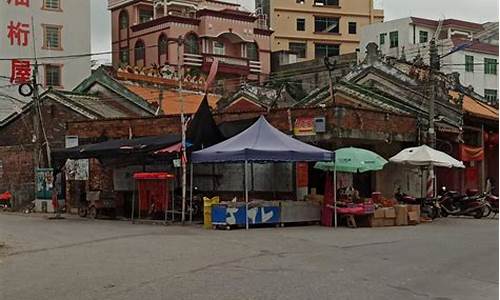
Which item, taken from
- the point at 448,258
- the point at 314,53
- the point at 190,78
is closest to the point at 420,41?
the point at 314,53

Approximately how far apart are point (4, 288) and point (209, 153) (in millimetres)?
10553

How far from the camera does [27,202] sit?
3216cm

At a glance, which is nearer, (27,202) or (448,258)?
(448,258)

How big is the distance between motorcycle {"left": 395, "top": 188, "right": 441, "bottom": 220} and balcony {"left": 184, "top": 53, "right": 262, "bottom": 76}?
29773mm

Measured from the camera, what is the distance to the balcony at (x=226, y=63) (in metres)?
52.8

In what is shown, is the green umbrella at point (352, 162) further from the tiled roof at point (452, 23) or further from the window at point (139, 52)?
the tiled roof at point (452, 23)

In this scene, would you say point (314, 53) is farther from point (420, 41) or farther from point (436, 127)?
point (436, 127)

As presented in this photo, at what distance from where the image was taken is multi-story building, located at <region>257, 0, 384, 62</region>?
69312 millimetres

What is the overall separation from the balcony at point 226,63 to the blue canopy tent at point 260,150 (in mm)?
31591

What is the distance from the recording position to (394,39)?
59625 millimetres

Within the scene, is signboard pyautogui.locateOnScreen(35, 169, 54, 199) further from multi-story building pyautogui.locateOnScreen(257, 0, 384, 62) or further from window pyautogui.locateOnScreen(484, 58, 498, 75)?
multi-story building pyautogui.locateOnScreen(257, 0, 384, 62)

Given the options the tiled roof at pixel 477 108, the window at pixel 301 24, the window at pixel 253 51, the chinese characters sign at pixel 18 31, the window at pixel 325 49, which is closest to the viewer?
the tiled roof at pixel 477 108

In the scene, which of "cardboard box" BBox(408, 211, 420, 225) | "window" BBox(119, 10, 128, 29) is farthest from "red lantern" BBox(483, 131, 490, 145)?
"window" BBox(119, 10, 128, 29)

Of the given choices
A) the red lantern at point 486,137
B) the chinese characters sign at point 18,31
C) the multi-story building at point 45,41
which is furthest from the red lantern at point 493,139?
the chinese characters sign at point 18,31
